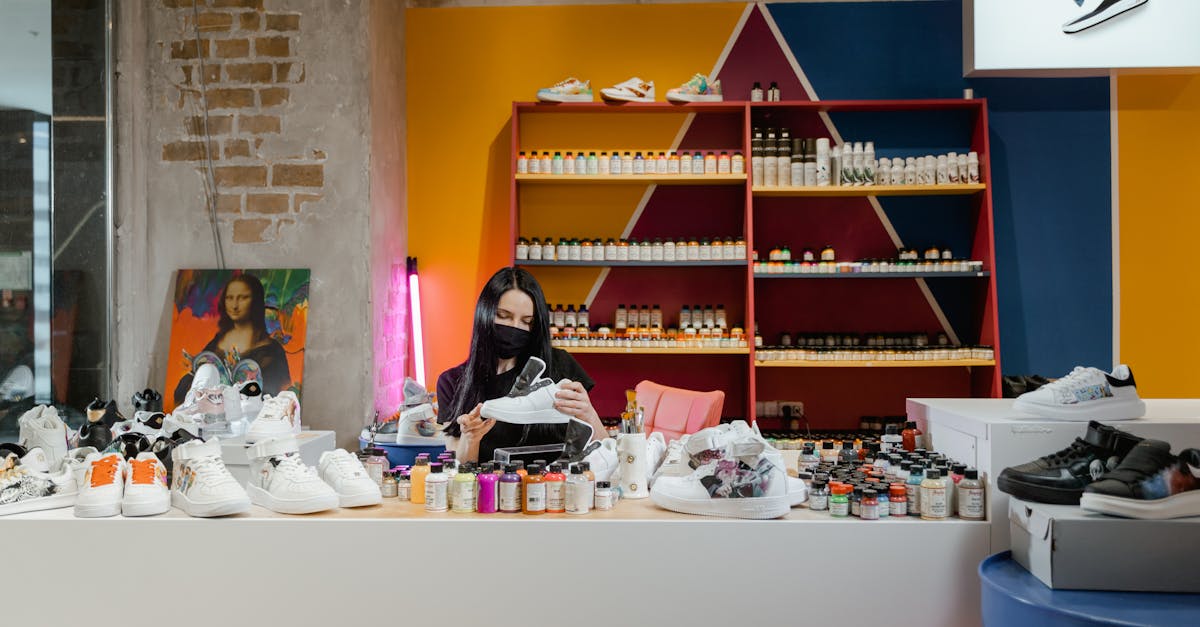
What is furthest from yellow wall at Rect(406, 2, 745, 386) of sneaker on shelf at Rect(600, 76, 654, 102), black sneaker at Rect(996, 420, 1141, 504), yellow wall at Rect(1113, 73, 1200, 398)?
black sneaker at Rect(996, 420, 1141, 504)

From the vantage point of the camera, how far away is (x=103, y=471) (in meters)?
2.00

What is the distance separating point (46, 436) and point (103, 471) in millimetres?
628

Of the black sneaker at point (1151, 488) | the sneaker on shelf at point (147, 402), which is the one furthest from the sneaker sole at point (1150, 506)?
the sneaker on shelf at point (147, 402)

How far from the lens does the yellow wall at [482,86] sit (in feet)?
17.3

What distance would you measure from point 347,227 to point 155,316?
1132 millimetres

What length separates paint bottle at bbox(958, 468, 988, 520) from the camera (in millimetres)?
1929

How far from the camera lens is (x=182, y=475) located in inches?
80.0

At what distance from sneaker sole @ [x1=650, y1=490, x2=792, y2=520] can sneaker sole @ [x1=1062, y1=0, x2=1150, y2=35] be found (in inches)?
154

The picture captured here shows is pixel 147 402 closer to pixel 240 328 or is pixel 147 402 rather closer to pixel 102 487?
pixel 240 328

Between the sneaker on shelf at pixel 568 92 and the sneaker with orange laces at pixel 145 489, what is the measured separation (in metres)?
3.30

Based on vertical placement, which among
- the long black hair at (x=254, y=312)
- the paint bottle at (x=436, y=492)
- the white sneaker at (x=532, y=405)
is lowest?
the paint bottle at (x=436, y=492)

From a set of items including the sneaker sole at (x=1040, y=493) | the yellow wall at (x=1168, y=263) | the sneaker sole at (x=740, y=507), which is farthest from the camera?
the yellow wall at (x=1168, y=263)

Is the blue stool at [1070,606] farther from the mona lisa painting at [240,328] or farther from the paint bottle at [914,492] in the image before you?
the mona lisa painting at [240,328]

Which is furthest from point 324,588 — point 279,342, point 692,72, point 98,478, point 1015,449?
point 692,72
